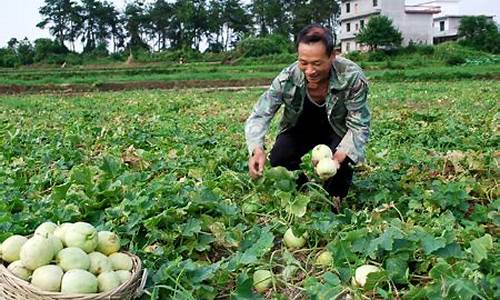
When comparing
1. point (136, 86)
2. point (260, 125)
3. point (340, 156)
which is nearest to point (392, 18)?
point (136, 86)

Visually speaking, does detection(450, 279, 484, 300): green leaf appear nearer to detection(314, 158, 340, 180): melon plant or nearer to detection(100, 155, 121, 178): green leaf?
detection(314, 158, 340, 180): melon plant

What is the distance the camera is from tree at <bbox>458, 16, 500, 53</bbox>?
43.9 metres

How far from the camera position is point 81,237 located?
2.44m

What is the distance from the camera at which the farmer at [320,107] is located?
3.45 metres

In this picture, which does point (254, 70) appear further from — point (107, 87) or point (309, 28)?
point (309, 28)

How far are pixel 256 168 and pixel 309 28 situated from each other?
87cm

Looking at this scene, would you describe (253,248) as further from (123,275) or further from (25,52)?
(25,52)

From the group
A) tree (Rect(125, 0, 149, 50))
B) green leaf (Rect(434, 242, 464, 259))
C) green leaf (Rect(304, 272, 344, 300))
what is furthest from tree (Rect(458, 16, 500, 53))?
green leaf (Rect(304, 272, 344, 300))

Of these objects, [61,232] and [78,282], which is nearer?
[78,282]

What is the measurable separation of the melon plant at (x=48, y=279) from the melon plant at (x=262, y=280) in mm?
834

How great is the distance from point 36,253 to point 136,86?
935 inches

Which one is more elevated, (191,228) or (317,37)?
(317,37)

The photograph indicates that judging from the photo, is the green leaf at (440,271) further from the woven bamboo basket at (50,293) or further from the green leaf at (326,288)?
the woven bamboo basket at (50,293)

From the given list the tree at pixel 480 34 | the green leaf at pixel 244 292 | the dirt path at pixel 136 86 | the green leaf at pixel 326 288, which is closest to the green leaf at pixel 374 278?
the green leaf at pixel 326 288
